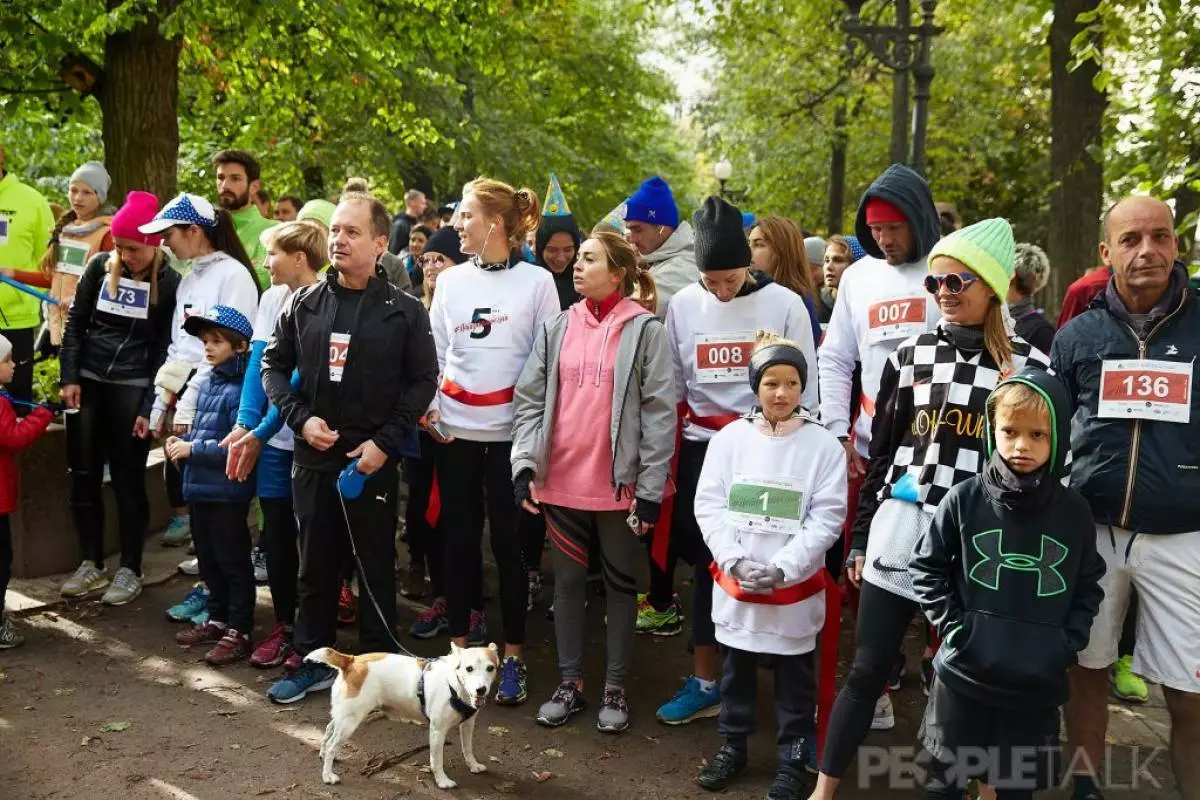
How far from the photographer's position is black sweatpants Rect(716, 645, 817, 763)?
14.5ft

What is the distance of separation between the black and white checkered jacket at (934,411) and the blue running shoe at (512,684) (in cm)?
188

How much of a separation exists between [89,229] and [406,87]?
7.97 metres

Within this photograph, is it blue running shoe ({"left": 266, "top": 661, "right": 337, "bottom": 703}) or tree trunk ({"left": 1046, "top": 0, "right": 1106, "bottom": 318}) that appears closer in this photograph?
blue running shoe ({"left": 266, "top": 661, "right": 337, "bottom": 703})

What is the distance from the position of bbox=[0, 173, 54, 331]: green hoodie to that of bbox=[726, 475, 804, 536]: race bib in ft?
16.8

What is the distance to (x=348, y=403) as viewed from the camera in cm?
508

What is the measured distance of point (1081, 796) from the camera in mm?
4309

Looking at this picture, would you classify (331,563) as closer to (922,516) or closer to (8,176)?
(922,516)

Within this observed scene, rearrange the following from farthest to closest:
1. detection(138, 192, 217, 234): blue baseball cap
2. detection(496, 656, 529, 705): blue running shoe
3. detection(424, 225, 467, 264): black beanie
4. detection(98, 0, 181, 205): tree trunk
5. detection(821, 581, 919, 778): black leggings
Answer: detection(98, 0, 181, 205): tree trunk < detection(424, 225, 467, 264): black beanie < detection(138, 192, 217, 234): blue baseball cap < detection(496, 656, 529, 705): blue running shoe < detection(821, 581, 919, 778): black leggings

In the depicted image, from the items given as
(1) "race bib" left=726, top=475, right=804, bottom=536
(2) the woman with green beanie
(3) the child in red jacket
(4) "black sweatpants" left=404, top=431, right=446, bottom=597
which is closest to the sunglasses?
(2) the woman with green beanie

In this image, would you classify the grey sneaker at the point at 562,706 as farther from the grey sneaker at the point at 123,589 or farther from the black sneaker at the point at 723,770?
the grey sneaker at the point at 123,589

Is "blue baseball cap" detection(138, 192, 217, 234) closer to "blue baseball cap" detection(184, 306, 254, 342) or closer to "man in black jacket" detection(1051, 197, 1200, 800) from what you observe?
"blue baseball cap" detection(184, 306, 254, 342)

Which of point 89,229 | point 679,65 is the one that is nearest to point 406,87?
point 89,229

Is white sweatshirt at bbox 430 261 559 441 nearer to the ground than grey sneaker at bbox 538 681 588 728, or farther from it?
farther from it

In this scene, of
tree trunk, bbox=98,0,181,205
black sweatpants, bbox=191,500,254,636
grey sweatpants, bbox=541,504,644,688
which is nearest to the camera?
grey sweatpants, bbox=541,504,644,688
